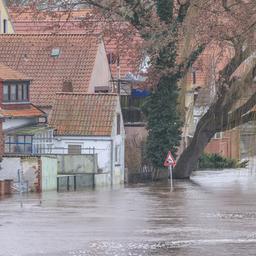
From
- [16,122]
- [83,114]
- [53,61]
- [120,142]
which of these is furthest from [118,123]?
[53,61]

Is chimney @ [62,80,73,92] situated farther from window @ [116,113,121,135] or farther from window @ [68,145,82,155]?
window @ [68,145,82,155]

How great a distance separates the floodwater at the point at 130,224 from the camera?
23938 mm

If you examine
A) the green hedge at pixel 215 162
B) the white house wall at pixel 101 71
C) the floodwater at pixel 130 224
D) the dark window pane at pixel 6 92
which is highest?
the white house wall at pixel 101 71

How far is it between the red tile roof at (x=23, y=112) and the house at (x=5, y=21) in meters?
17.0

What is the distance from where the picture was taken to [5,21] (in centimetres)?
7788

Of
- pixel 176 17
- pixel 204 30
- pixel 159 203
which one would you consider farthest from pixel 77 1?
pixel 159 203

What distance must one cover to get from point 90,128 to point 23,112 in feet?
12.7

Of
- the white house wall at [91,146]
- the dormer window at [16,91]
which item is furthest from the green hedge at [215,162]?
the dormer window at [16,91]

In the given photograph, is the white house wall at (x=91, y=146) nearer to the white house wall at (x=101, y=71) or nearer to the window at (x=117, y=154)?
the window at (x=117, y=154)

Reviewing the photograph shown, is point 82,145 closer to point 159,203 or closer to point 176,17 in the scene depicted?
point 176,17

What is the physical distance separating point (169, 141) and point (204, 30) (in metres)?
16.9

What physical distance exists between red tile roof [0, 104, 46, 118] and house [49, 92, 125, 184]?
0.93 meters

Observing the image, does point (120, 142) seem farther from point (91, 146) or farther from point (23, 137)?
point (23, 137)

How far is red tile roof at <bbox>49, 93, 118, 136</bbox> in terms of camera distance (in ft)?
193
